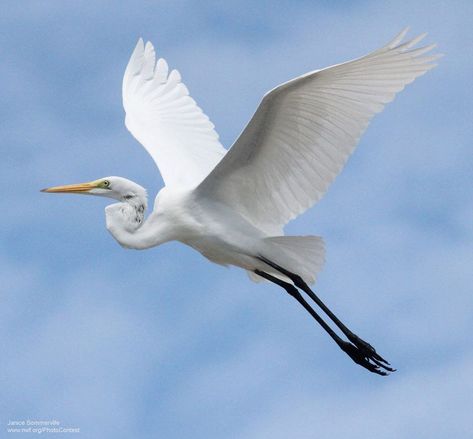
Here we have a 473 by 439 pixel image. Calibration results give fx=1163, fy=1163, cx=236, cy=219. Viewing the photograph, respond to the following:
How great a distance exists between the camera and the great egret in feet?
33.9

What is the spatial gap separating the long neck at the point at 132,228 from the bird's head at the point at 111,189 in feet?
0.46

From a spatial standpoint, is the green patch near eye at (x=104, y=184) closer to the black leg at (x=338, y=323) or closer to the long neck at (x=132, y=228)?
the long neck at (x=132, y=228)

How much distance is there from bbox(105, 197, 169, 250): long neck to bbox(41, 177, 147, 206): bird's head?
0.14 meters

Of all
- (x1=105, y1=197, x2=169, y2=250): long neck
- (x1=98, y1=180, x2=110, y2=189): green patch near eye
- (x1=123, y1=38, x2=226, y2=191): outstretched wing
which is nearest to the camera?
(x1=105, y1=197, x2=169, y2=250): long neck

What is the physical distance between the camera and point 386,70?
10219 mm

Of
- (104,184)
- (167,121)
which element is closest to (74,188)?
(104,184)

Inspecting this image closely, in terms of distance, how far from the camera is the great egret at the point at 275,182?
406 inches

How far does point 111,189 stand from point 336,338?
111 inches

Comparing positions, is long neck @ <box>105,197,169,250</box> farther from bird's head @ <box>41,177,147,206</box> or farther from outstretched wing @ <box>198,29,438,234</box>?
outstretched wing @ <box>198,29,438,234</box>

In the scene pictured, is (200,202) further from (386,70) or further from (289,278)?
(386,70)

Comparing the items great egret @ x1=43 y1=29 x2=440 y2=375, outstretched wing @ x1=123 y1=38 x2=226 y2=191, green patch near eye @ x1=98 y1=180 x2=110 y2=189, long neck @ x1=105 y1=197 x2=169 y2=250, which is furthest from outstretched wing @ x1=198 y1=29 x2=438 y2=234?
outstretched wing @ x1=123 y1=38 x2=226 y2=191

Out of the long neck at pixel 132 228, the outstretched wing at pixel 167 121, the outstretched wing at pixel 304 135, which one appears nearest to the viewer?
the outstretched wing at pixel 304 135

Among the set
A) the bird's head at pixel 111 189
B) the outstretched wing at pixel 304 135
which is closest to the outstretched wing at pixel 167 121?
the bird's head at pixel 111 189

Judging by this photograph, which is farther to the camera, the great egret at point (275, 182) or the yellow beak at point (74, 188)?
the yellow beak at point (74, 188)
